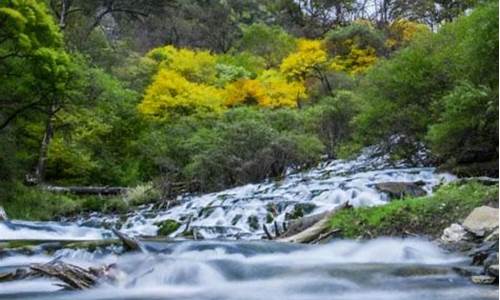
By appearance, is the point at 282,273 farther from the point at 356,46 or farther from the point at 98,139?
the point at 356,46

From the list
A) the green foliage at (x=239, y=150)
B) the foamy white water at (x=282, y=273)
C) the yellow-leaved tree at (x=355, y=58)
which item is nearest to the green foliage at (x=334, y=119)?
the green foliage at (x=239, y=150)

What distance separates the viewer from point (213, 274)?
240 inches

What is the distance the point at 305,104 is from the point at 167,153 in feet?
31.2

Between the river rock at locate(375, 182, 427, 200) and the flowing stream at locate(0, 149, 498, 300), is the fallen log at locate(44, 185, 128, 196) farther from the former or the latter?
the river rock at locate(375, 182, 427, 200)

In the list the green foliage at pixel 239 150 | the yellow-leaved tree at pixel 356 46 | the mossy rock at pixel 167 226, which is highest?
the yellow-leaved tree at pixel 356 46

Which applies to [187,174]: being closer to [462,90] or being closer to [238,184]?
[238,184]

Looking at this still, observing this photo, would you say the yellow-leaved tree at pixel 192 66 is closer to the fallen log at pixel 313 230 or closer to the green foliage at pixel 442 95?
the green foliage at pixel 442 95

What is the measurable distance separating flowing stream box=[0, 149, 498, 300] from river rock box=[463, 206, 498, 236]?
1.86ft

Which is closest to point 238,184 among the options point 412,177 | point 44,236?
point 412,177

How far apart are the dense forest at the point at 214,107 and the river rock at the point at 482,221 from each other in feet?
11.0

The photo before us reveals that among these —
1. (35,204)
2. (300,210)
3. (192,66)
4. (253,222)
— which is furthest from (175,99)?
(300,210)

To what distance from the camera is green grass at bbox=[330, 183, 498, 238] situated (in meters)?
7.78

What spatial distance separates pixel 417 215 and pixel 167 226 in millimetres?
5159

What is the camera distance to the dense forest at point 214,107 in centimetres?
1252
